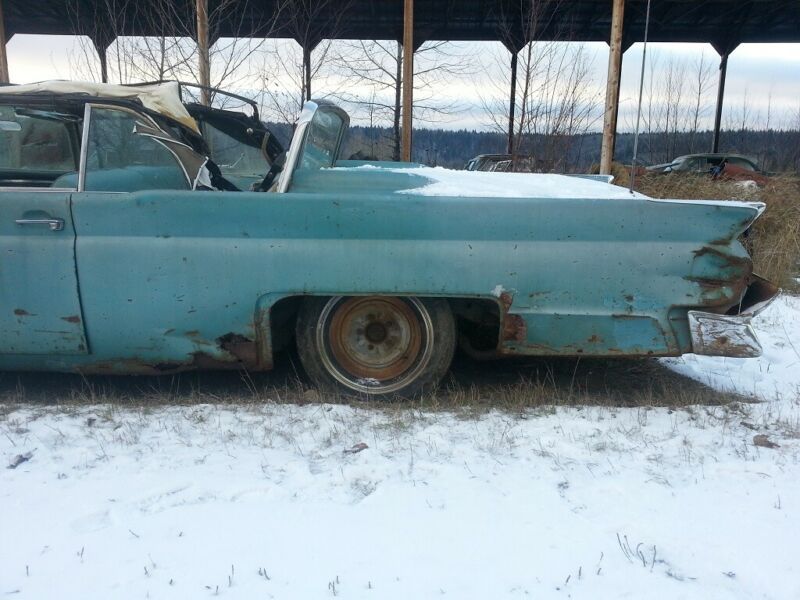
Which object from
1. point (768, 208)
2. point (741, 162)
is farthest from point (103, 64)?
point (741, 162)

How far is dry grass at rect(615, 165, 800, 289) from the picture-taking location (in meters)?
7.07

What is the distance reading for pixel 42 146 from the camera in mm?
4477

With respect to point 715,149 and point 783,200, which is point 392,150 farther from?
point 715,149

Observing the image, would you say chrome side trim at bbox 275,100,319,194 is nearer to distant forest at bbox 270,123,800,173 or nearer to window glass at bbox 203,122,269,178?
window glass at bbox 203,122,269,178

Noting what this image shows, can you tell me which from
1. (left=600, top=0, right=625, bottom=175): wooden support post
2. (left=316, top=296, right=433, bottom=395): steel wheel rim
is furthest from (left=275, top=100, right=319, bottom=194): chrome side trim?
(left=600, top=0, right=625, bottom=175): wooden support post

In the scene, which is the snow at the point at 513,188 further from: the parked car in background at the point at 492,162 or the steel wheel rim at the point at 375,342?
the parked car in background at the point at 492,162

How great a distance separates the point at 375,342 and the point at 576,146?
9199 mm

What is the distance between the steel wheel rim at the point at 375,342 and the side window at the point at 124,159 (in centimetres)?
123

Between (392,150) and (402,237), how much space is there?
11770 millimetres

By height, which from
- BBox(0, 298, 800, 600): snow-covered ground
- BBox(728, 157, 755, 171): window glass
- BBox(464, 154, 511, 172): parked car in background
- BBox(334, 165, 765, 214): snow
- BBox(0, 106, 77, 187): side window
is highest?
BBox(728, 157, 755, 171): window glass

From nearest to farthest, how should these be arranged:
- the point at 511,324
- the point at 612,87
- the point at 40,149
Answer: the point at 511,324 → the point at 40,149 → the point at 612,87

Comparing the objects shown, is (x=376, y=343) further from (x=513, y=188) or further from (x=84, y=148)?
(x=84, y=148)

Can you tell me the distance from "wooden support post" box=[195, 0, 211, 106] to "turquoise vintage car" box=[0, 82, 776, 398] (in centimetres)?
509

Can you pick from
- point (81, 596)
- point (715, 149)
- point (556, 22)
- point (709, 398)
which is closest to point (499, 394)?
point (709, 398)
